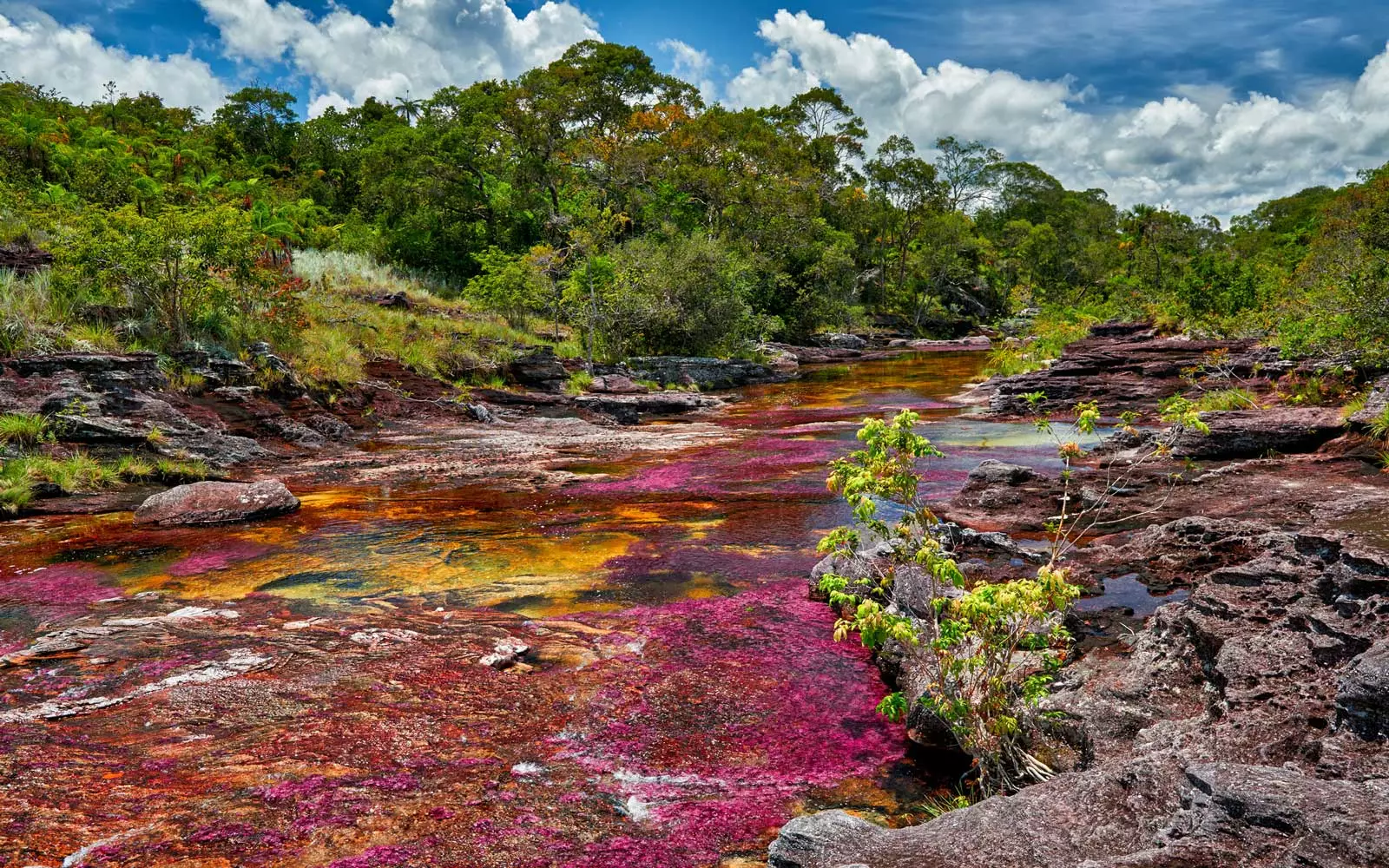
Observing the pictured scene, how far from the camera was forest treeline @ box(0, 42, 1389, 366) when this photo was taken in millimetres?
17688

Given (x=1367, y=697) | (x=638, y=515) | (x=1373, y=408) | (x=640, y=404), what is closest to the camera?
(x=1367, y=697)

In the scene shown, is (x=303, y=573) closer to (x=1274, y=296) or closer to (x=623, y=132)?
(x=1274, y=296)

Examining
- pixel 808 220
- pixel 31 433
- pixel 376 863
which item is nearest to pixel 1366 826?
pixel 376 863

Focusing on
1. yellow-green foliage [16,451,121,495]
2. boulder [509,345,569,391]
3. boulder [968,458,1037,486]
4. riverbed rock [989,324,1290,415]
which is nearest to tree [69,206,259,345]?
yellow-green foliage [16,451,121,495]

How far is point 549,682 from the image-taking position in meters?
6.36

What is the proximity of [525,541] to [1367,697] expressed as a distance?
932 centimetres

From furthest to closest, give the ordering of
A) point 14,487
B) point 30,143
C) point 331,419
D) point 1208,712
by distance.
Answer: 1. point 30,143
2. point 331,419
3. point 14,487
4. point 1208,712

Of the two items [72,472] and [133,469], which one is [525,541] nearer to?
[133,469]

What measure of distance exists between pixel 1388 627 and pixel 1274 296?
2960cm

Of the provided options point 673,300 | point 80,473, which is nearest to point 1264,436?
point 80,473

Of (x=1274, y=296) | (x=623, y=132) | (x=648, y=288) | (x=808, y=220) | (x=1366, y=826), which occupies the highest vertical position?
(x=623, y=132)

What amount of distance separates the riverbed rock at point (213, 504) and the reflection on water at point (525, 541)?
326 mm

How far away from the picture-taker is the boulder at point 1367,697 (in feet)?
10.4

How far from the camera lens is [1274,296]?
27016mm
